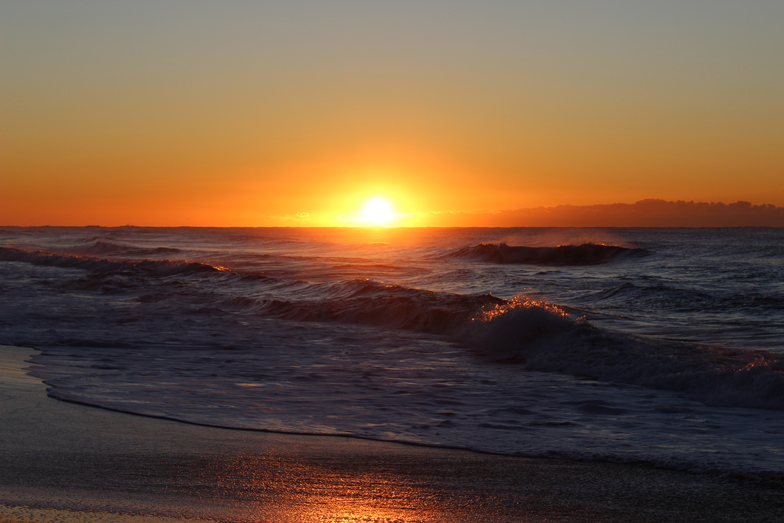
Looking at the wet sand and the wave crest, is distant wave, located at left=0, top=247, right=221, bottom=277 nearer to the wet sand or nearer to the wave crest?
the wave crest

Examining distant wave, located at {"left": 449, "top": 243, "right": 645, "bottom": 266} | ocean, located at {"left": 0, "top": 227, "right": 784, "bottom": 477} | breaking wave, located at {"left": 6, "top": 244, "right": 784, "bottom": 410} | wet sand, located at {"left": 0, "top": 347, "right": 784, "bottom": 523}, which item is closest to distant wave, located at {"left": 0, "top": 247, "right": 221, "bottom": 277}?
breaking wave, located at {"left": 6, "top": 244, "right": 784, "bottom": 410}

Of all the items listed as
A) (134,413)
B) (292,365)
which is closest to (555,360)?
(292,365)

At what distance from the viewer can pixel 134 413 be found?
19.9ft

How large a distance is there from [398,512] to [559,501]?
1064mm

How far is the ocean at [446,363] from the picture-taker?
5.82 meters

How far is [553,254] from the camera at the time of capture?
40.5 m

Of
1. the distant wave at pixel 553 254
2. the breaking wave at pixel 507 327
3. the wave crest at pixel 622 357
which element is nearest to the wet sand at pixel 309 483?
the wave crest at pixel 622 357

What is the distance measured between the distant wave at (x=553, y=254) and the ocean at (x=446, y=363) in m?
17.6

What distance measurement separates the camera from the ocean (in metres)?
5.82

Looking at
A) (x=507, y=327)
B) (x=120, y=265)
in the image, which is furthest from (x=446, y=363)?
(x=120, y=265)

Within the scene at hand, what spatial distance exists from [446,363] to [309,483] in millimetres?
5699

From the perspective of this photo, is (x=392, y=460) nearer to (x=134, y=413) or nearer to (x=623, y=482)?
(x=623, y=482)

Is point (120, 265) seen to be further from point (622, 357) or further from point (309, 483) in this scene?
point (309, 483)

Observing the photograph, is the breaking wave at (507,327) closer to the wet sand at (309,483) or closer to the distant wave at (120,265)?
the wet sand at (309,483)
